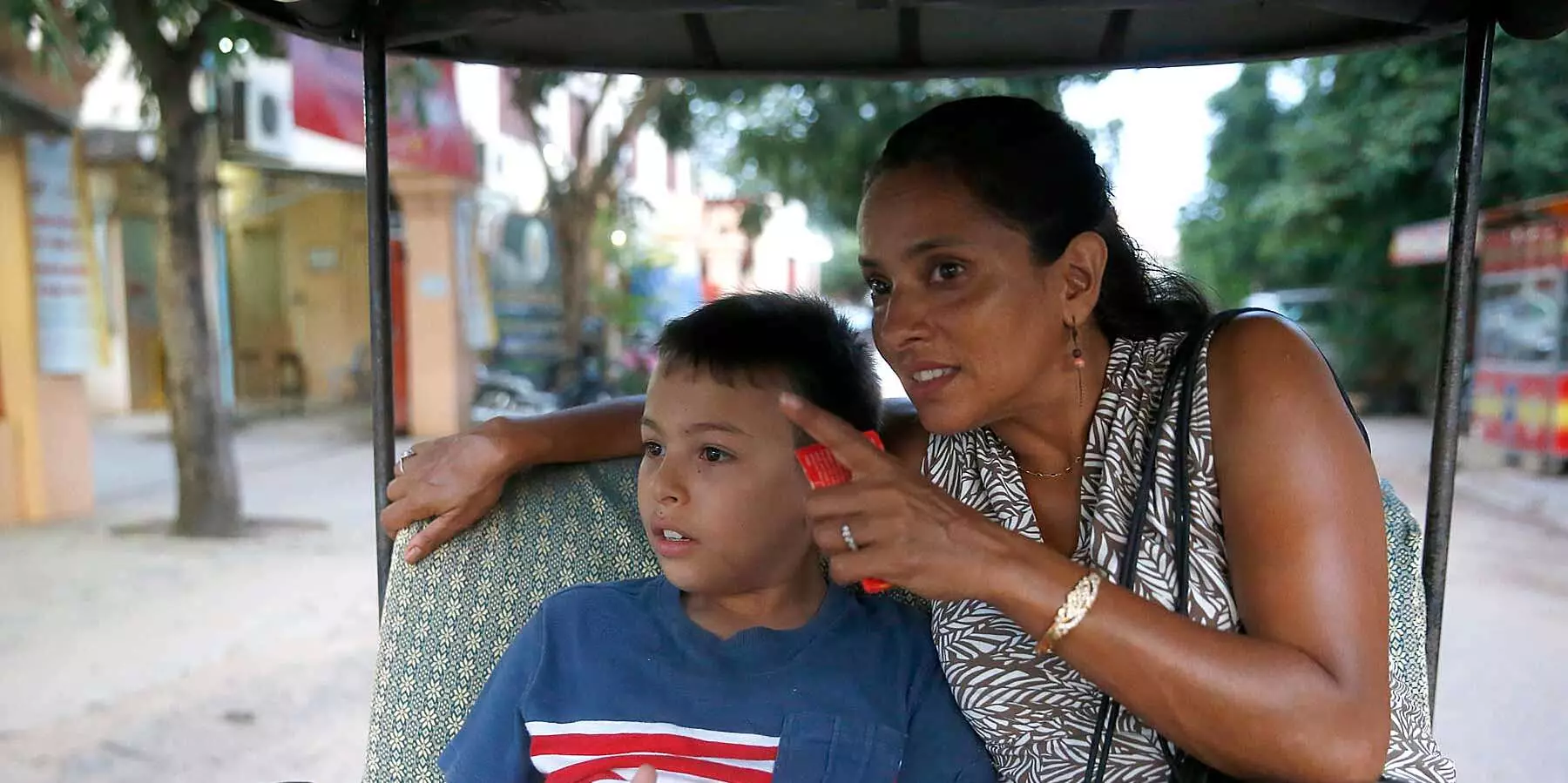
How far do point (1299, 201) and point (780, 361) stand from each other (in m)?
13.9

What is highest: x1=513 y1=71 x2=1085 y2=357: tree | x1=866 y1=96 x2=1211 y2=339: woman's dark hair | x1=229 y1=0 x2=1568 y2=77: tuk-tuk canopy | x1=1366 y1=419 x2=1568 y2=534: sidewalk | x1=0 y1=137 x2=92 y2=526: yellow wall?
x1=513 y1=71 x2=1085 y2=357: tree

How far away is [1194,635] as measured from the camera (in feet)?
4.16

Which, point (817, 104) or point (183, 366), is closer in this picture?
point (183, 366)

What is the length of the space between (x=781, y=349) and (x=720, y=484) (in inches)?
9.3

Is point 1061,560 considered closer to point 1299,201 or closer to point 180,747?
point 180,747

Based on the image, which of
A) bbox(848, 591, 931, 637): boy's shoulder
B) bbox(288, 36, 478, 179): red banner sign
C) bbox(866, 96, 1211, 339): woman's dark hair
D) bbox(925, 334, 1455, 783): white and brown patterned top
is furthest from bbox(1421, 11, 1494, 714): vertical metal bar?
bbox(288, 36, 478, 179): red banner sign

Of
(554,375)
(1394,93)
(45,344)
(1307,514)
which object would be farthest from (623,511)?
(1394,93)

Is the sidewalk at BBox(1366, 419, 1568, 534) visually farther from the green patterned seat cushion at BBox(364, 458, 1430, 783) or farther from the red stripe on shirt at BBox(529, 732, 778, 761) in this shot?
the red stripe on shirt at BBox(529, 732, 778, 761)

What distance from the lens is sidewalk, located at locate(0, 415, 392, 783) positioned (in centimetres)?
383

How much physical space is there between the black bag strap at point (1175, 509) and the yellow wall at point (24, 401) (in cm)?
789

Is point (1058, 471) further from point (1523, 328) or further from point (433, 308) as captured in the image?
point (433, 308)

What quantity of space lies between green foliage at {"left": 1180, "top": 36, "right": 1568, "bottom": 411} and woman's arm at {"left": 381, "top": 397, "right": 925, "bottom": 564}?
9.87 m

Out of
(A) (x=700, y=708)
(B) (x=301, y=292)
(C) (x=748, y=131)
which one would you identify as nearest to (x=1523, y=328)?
(C) (x=748, y=131)

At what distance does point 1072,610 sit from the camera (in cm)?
124
